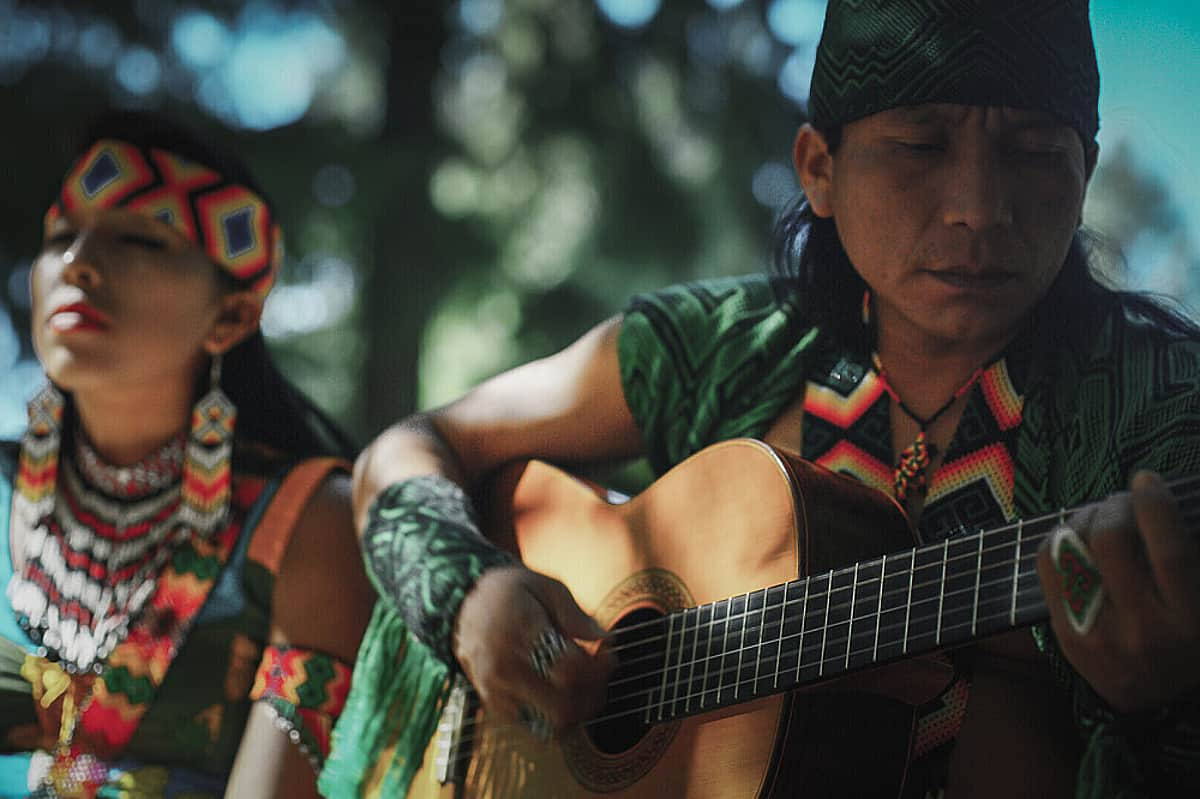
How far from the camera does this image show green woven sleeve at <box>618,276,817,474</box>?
150 cm

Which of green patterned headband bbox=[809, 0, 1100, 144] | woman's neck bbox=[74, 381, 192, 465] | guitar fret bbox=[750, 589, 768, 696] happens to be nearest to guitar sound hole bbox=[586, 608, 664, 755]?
guitar fret bbox=[750, 589, 768, 696]

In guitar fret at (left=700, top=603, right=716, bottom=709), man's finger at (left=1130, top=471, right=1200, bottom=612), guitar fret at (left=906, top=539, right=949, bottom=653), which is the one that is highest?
man's finger at (left=1130, top=471, right=1200, bottom=612)

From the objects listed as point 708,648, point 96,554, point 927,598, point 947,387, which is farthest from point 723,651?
point 96,554

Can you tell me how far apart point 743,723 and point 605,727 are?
0.62 ft

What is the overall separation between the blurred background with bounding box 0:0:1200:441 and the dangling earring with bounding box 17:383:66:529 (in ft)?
0.23

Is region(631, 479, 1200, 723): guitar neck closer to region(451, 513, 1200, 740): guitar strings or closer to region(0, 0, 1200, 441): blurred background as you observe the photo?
region(451, 513, 1200, 740): guitar strings

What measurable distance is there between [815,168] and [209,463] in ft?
2.98

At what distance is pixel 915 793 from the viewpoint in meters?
1.27

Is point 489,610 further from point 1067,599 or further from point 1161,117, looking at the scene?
point 1161,117

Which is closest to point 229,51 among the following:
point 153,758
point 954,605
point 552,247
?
point 552,247

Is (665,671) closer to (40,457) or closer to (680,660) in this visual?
(680,660)

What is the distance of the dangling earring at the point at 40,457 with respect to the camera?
6.26 feet

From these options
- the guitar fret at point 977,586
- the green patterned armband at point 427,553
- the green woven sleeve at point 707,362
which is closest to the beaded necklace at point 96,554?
the green patterned armband at point 427,553

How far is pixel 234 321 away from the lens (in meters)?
1.96
